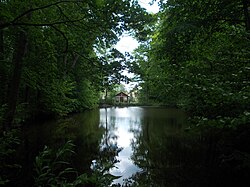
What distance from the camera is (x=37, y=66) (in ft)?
21.5

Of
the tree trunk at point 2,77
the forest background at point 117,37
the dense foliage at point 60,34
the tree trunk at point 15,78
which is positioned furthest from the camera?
the tree trunk at point 2,77

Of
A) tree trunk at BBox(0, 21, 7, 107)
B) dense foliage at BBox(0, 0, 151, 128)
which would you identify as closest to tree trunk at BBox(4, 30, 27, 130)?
dense foliage at BBox(0, 0, 151, 128)

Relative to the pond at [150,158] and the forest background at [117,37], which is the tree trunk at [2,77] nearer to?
the forest background at [117,37]

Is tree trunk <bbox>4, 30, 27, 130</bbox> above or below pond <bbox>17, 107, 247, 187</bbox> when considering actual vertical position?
above

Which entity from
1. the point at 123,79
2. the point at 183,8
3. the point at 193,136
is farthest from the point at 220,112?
the point at 193,136

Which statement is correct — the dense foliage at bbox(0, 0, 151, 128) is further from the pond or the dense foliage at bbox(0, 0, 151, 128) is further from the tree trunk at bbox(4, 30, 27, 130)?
the pond

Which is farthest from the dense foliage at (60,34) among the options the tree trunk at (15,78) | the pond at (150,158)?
the pond at (150,158)

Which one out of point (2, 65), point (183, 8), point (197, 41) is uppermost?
point (183, 8)

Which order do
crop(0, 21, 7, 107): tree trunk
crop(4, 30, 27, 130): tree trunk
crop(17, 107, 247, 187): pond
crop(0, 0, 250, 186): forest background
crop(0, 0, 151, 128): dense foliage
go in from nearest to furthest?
crop(0, 0, 250, 186): forest background → crop(0, 0, 151, 128): dense foliage → crop(17, 107, 247, 187): pond → crop(4, 30, 27, 130): tree trunk → crop(0, 21, 7, 107): tree trunk

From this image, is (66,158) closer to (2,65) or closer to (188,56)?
(2,65)

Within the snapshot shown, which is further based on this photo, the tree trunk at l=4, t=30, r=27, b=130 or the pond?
the tree trunk at l=4, t=30, r=27, b=130

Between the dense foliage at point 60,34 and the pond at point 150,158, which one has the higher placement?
the dense foliage at point 60,34

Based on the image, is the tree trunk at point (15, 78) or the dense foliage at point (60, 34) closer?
the dense foliage at point (60, 34)

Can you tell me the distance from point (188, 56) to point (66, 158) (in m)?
4.60
